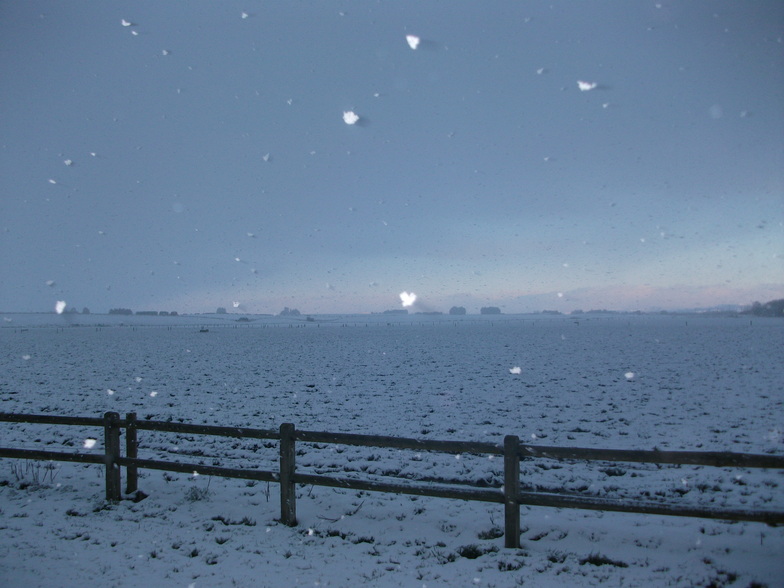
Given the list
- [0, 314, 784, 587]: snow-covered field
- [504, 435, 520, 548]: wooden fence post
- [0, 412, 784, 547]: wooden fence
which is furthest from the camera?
[504, 435, 520, 548]: wooden fence post

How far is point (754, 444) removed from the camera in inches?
431

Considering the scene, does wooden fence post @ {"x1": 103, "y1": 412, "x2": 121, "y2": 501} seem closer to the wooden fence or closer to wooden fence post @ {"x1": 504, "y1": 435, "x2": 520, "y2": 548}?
the wooden fence

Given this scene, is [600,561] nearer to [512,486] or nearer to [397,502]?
[512,486]

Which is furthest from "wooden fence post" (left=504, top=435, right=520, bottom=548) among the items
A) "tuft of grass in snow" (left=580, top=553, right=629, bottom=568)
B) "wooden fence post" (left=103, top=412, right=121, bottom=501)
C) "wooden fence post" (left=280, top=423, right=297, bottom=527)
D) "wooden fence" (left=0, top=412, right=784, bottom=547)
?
"wooden fence post" (left=103, top=412, right=121, bottom=501)

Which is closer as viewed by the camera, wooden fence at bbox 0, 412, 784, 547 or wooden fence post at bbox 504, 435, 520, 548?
wooden fence at bbox 0, 412, 784, 547

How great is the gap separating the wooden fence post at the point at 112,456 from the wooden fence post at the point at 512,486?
5.74 metres

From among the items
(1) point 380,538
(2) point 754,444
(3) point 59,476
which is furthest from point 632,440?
(3) point 59,476

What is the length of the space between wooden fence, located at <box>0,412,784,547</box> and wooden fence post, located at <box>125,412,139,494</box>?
0.05 feet

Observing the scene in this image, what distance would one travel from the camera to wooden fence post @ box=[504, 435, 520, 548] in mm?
5703

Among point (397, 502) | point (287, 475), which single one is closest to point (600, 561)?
point (397, 502)

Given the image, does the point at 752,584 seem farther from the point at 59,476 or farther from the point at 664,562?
the point at 59,476

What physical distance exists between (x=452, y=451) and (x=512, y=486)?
0.79 metres

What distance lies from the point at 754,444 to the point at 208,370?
2463cm

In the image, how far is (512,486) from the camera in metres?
5.73
